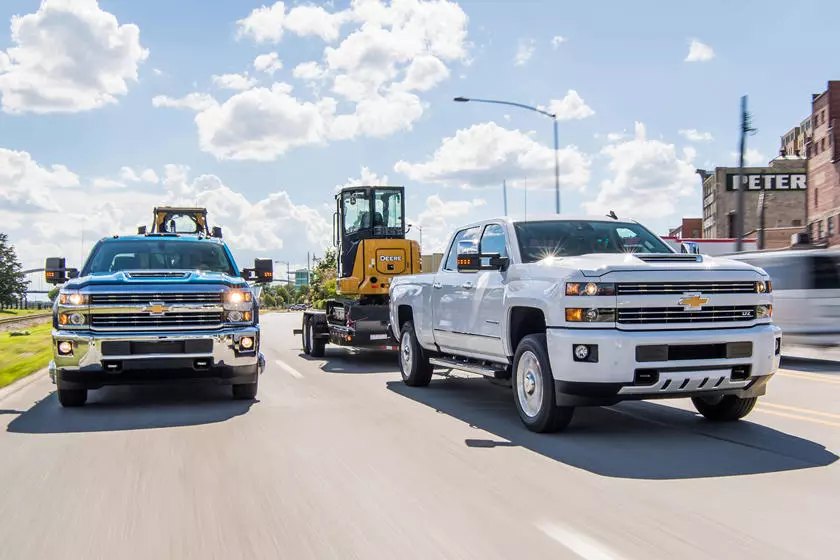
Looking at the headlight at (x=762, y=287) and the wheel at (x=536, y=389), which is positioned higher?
the headlight at (x=762, y=287)

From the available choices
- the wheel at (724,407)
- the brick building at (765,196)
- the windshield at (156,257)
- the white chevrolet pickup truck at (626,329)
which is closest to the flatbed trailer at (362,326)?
the windshield at (156,257)

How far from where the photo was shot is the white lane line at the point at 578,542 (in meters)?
4.29

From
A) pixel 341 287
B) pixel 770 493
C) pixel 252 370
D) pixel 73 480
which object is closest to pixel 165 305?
pixel 252 370

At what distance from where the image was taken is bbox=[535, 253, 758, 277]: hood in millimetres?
7160

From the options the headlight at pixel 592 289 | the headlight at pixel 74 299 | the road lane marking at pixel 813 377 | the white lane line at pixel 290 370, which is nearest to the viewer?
the headlight at pixel 592 289

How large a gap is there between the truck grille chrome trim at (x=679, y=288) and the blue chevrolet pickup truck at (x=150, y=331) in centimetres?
460

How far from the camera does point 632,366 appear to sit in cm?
696

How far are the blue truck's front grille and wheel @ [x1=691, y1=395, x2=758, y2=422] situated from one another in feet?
17.5

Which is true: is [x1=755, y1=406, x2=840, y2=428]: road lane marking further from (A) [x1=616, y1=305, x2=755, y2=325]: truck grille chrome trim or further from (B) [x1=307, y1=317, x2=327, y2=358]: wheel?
(B) [x1=307, y1=317, x2=327, y2=358]: wheel

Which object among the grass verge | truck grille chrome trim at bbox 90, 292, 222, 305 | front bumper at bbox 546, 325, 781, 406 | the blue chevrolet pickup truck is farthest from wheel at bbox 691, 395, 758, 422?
the grass verge

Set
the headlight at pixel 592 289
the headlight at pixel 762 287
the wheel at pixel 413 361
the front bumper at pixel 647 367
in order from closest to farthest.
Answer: the front bumper at pixel 647 367
the headlight at pixel 592 289
the headlight at pixel 762 287
the wheel at pixel 413 361

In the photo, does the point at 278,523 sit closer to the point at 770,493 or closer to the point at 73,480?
the point at 73,480

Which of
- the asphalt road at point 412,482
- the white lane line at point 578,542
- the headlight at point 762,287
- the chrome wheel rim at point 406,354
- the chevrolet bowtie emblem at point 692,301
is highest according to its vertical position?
the headlight at point 762,287

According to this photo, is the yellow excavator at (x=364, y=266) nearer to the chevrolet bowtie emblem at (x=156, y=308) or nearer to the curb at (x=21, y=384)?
the curb at (x=21, y=384)
